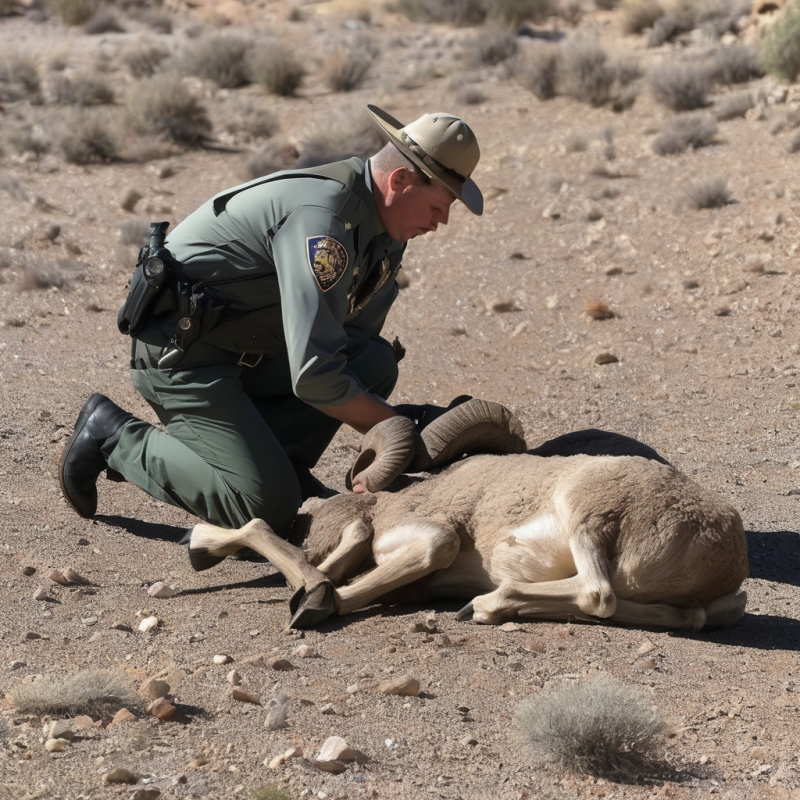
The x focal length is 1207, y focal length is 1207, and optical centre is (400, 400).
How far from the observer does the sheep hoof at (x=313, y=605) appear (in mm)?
4691

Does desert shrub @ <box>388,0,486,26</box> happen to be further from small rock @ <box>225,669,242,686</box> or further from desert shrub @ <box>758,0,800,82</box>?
small rock @ <box>225,669,242,686</box>

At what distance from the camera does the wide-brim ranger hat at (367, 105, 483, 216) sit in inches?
202

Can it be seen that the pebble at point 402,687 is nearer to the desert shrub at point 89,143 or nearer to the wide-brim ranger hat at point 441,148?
the wide-brim ranger hat at point 441,148

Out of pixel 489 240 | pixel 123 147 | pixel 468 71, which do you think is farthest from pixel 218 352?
pixel 468 71

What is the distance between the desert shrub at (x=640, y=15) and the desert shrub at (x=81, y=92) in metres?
9.78

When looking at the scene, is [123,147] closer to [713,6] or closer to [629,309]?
[629,309]

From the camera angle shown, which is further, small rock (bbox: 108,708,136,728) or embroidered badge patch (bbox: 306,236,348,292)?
embroidered badge patch (bbox: 306,236,348,292)

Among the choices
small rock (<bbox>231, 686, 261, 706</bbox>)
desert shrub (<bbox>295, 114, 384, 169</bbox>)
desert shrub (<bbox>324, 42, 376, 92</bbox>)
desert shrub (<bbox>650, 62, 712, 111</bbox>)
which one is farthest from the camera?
desert shrub (<bbox>324, 42, 376, 92</bbox>)

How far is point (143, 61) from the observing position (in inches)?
876

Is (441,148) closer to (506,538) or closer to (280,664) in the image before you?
(506,538)

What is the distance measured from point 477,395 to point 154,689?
498 centimetres

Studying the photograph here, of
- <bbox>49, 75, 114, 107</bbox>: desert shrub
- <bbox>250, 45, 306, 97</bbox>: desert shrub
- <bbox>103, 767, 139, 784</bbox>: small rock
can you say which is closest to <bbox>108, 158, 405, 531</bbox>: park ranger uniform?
<bbox>103, 767, 139, 784</bbox>: small rock

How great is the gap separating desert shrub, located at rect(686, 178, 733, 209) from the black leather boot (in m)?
7.53

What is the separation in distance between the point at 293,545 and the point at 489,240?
7.31 metres
